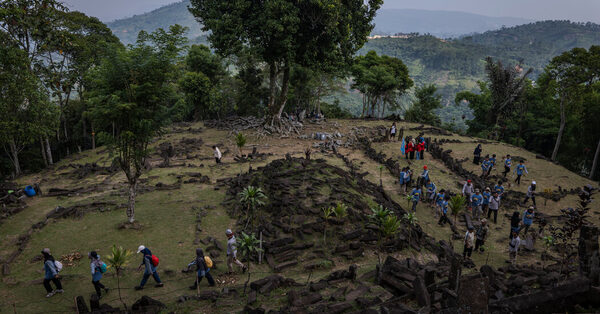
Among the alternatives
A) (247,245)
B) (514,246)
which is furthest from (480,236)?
(247,245)

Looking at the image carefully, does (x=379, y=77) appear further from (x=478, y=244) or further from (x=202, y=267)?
(x=202, y=267)

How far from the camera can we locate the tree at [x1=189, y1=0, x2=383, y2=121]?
1079 inches

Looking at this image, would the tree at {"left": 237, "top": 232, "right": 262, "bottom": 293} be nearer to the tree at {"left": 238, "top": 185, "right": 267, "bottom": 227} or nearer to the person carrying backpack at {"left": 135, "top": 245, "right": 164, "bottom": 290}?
the tree at {"left": 238, "top": 185, "right": 267, "bottom": 227}

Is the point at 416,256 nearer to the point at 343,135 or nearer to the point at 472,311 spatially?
the point at 472,311

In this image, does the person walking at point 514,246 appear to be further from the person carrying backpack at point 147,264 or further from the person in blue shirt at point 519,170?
the person carrying backpack at point 147,264

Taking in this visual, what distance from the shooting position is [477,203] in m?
18.8

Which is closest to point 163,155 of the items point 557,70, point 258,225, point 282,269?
point 258,225

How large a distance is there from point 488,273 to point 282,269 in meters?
7.21

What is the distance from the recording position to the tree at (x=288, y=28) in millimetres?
27406

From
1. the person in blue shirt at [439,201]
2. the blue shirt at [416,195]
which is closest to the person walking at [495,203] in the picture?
the person in blue shirt at [439,201]

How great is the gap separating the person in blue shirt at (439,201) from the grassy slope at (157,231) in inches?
22.2

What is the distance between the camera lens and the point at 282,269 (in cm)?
1294

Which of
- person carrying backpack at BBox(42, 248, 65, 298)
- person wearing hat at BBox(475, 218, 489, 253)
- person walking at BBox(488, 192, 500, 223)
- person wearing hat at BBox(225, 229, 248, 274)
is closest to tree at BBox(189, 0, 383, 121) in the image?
person walking at BBox(488, 192, 500, 223)

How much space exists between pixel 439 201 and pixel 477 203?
86.8 inches
